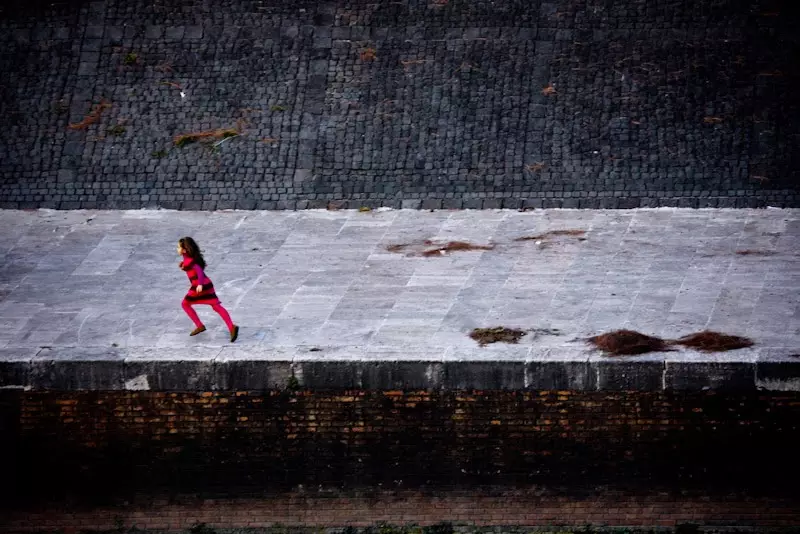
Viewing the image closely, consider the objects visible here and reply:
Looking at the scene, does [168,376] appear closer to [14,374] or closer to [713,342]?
[14,374]

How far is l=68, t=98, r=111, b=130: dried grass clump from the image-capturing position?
1698 centimetres

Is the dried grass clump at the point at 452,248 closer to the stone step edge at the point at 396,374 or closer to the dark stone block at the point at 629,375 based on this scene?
the stone step edge at the point at 396,374

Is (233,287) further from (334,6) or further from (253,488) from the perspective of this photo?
(334,6)

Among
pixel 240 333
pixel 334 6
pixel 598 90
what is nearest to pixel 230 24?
pixel 334 6

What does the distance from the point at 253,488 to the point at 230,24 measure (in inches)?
332

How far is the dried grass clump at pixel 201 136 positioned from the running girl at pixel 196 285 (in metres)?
5.21

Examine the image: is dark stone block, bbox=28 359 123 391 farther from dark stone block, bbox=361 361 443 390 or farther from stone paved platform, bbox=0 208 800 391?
dark stone block, bbox=361 361 443 390

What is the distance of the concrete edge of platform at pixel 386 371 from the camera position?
10773 mm

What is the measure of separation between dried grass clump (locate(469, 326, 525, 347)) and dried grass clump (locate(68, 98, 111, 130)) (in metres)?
7.77

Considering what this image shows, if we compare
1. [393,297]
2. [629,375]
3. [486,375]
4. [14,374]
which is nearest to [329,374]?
[486,375]

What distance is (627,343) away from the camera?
11.2 m

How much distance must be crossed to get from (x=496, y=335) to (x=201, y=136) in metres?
6.76

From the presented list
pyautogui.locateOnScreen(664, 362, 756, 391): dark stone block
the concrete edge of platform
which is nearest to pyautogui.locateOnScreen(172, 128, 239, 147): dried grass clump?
the concrete edge of platform

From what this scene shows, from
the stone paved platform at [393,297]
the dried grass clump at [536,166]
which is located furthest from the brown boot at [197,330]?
the dried grass clump at [536,166]
